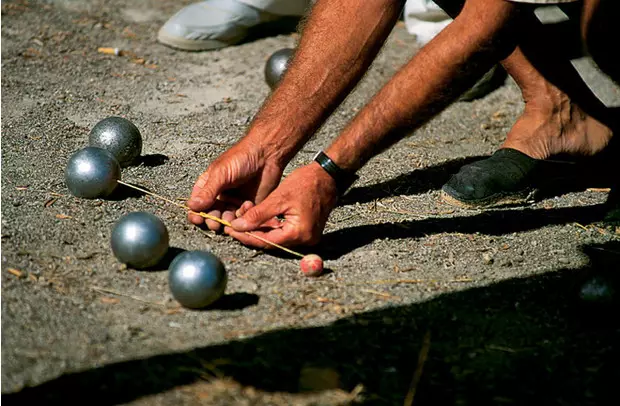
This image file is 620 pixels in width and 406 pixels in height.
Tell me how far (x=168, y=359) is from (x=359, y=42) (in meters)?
1.85

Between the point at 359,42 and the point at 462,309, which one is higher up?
the point at 359,42

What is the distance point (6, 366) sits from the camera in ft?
9.07

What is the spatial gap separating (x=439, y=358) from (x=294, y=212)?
3.00 feet

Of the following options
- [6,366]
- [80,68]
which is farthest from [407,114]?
[80,68]

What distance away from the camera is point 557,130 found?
4.54m

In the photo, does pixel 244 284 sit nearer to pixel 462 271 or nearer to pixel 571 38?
pixel 462 271

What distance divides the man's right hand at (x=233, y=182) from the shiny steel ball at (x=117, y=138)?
702 mm

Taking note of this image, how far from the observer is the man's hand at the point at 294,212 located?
356cm

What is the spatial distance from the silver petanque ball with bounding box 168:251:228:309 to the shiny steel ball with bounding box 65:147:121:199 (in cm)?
90

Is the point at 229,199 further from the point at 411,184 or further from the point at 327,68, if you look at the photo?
the point at 411,184

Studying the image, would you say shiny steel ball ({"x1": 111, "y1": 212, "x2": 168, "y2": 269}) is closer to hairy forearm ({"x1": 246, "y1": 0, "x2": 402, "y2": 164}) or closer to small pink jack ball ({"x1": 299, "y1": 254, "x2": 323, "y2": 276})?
small pink jack ball ({"x1": 299, "y1": 254, "x2": 323, "y2": 276})

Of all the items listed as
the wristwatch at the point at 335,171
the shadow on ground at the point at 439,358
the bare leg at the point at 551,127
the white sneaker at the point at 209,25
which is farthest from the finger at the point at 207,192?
the white sneaker at the point at 209,25

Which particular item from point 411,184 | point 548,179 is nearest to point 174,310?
point 411,184

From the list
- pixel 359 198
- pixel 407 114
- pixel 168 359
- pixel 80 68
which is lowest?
pixel 80 68
